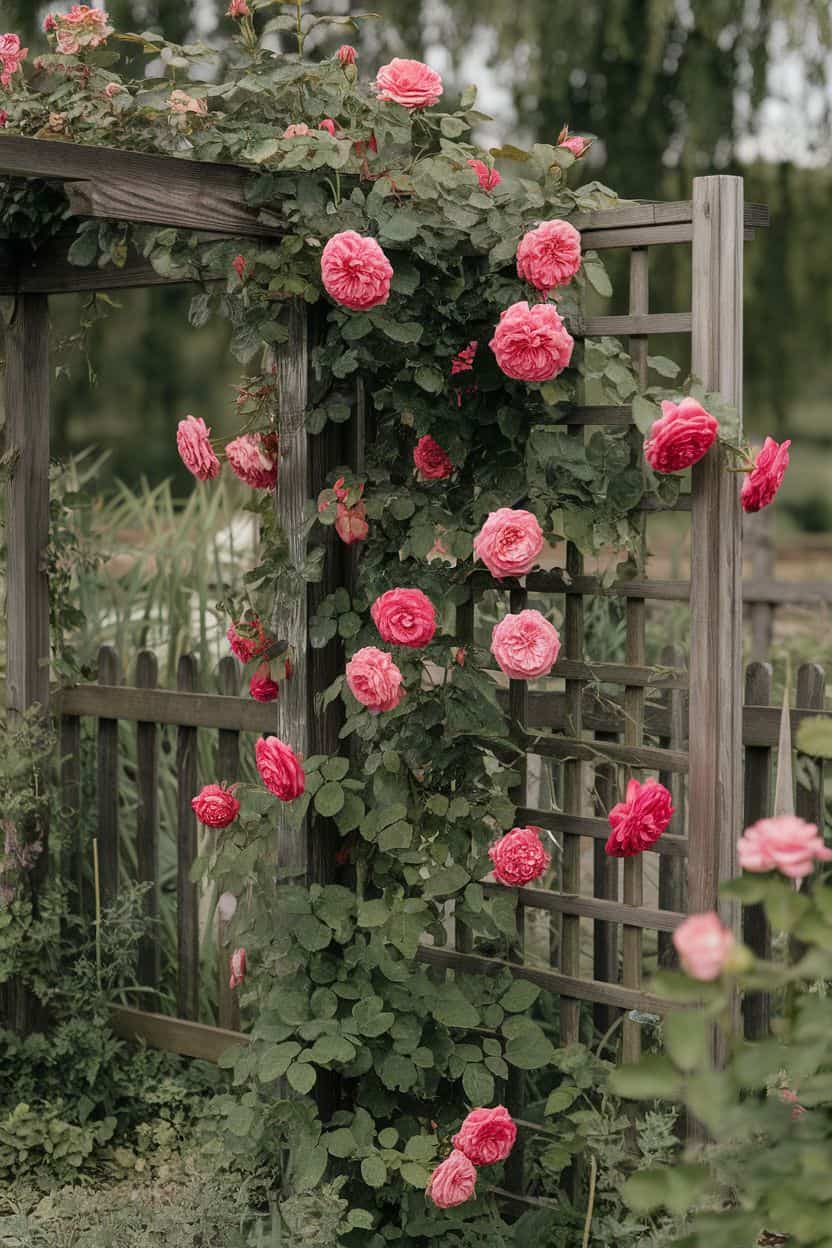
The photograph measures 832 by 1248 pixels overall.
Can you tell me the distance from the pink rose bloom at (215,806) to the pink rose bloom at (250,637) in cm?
26

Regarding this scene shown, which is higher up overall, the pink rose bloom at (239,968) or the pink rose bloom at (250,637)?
the pink rose bloom at (250,637)

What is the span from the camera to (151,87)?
277 cm

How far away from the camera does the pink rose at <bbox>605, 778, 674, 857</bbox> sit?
8.14 ft

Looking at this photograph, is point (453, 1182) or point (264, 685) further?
point (264, 685)

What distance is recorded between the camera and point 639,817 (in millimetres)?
2482

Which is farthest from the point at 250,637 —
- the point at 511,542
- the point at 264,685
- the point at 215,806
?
the point at 511,542

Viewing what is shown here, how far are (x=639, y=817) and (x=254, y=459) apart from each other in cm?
102

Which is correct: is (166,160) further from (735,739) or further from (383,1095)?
(383,1095)

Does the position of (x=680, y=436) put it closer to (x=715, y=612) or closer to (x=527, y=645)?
(x=715, y=612)

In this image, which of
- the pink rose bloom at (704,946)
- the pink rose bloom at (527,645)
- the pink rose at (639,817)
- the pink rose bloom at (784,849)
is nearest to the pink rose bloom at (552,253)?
the pink rose bloom at (527,645)

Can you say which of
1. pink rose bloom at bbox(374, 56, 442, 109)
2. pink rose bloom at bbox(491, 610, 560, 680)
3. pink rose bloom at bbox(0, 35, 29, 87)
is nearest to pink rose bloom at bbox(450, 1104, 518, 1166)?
pink rose bloom at bbox(491, 610, 560, 680)

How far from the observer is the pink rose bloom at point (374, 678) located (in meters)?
2.56

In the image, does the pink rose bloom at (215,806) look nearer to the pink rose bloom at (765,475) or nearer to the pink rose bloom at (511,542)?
the pink rose bloom at (511,542)

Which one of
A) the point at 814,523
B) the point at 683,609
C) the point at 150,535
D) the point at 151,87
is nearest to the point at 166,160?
the point at 151,87
